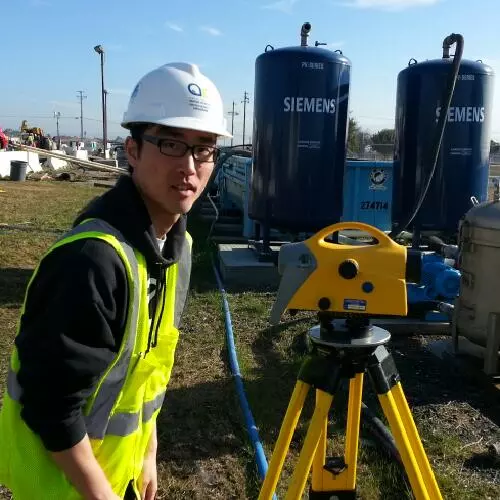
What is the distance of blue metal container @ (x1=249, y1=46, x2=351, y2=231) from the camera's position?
679cm

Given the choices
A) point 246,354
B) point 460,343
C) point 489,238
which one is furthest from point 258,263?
point 489,238

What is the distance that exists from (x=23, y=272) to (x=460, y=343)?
A: 5418mm

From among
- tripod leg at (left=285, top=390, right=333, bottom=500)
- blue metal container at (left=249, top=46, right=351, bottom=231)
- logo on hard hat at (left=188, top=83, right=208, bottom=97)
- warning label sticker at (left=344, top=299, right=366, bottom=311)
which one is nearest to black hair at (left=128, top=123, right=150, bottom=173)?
logo on hard hat at (left=188, top=83, right=208, bottom=97)

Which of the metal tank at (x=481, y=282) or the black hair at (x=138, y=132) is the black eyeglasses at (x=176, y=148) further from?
the metal tank at (x=481, y=282)

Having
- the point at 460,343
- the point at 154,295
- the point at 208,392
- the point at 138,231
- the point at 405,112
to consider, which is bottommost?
the point at 208,392

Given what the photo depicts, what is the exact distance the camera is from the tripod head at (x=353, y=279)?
1803mm

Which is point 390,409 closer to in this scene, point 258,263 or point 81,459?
point 81,459

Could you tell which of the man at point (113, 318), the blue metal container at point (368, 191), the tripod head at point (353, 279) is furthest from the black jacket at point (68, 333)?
the blue metal container at point (368, 191)

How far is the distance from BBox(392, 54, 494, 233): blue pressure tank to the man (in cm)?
525

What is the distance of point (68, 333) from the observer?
1.21 m

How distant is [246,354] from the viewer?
4.94 meters

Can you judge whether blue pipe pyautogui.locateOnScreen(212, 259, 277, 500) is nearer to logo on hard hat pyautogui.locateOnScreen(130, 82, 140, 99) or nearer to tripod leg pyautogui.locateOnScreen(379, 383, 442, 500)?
tripod leg pyautogui.locateOnScreen(379, 383, 442, 500)

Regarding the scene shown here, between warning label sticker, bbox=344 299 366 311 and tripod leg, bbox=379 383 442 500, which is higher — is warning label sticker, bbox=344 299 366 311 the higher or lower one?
the higher one

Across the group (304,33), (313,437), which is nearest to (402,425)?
(313,437)
